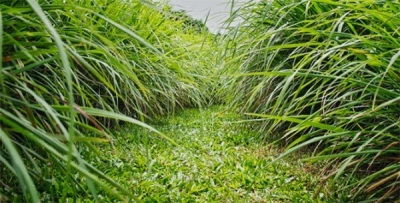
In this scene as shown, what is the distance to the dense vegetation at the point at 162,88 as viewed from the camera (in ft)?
3.10

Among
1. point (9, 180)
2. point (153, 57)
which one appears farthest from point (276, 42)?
point (9, 180)

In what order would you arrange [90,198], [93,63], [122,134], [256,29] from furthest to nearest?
[256,29] < [122,134] < [93,63] < [90,198]

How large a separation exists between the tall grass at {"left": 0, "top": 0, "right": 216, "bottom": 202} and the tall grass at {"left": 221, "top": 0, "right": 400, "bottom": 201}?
1.50 feet

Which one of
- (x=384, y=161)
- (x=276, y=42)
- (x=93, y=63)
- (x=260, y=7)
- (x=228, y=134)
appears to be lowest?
(x=228, y=134)

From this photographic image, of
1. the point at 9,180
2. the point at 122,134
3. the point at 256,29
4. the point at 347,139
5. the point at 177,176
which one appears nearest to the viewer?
the point at 9,180

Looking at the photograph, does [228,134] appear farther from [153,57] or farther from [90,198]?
[90,198]

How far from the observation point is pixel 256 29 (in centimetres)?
261

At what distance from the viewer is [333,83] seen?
1.74 meters

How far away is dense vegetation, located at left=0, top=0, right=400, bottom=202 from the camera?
3.10 ft

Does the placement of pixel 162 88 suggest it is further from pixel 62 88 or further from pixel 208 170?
pixel 62 88

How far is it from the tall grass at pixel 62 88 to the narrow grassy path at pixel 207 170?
18cm

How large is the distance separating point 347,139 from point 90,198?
106 centimetres

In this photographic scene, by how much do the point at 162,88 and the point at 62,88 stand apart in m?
1.64

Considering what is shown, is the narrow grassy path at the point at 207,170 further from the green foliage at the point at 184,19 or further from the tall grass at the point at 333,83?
the green foliage at the point at 184,19
